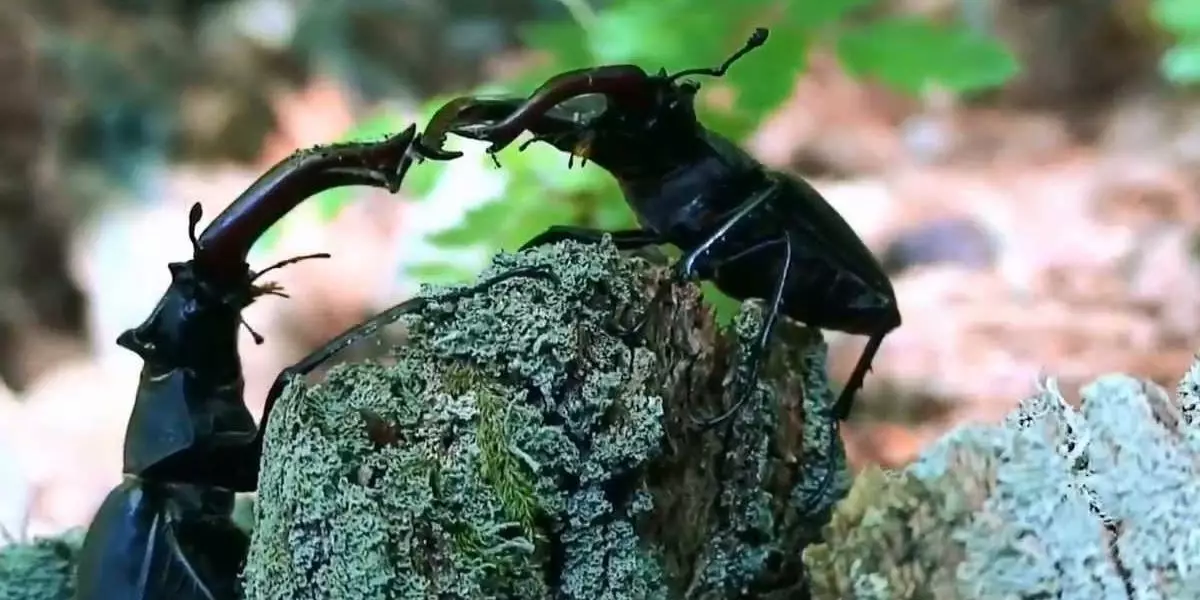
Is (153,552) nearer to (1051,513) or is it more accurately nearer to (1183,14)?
(1051,513)

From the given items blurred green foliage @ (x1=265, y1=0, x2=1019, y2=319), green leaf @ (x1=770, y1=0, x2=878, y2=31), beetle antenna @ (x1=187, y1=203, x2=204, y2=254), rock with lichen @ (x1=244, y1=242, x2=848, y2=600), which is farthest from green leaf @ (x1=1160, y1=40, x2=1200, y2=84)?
beetle antenna @ (x1=187, y1=203, x2=204, y2=254)

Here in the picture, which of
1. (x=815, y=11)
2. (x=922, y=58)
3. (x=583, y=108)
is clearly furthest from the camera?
(x=922, y=58)

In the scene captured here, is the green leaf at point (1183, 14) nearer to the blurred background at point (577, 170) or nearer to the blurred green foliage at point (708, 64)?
the blurred background at point (577, 170)

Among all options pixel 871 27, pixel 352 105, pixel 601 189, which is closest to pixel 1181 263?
pixel 871 27

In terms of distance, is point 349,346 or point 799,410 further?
point 799,410

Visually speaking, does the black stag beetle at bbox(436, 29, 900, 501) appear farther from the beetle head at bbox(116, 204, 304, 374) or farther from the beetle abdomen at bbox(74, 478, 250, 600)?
the beetle abdomen at bbox(74, 478, 250, 600)

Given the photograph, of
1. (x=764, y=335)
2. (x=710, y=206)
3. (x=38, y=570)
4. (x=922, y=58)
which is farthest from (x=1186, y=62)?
(x=38, y=570)

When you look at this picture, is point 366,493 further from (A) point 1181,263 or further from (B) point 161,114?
(B) point 161,114
